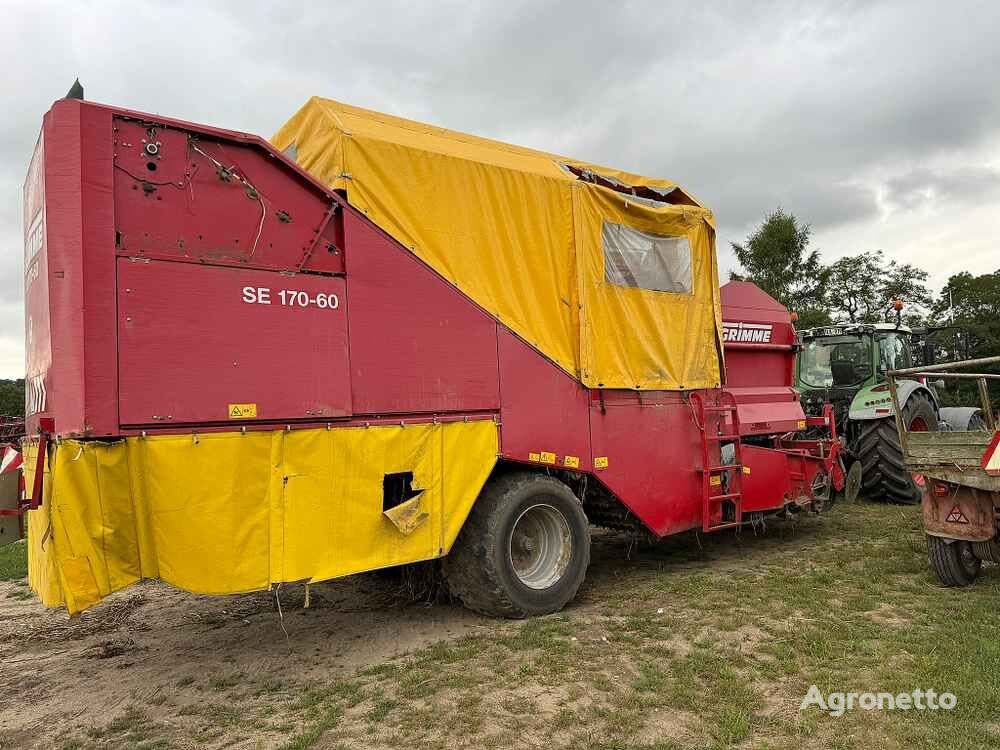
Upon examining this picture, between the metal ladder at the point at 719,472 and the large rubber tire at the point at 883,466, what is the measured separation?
12.7 feet

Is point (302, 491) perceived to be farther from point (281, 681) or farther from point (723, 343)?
point (723, 343)

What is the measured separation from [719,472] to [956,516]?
6.45 feet

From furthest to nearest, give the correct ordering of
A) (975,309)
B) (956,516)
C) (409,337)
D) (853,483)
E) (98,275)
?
(975,309)
(853,483)
(956,516)
(409,337)
(98,275)

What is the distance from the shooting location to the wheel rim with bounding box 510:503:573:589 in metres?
5.59

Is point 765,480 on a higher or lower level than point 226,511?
lower

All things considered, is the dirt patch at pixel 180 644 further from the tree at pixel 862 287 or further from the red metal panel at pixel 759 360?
the tree at pixel 862 287

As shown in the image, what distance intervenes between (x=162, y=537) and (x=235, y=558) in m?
0.40

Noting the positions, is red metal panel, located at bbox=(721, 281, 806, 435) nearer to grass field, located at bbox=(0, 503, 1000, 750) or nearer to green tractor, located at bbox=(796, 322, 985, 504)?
green tractor, located at bbox=(796, 322, 985, 504)

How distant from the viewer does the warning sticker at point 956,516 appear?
18.1 ft

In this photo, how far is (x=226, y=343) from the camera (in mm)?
4188

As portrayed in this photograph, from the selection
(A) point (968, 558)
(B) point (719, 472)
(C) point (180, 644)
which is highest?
(B) point (719, 472)

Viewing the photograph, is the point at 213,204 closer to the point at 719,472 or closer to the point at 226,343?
the point at 226,343

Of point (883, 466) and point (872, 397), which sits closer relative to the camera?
point (883, 466)
